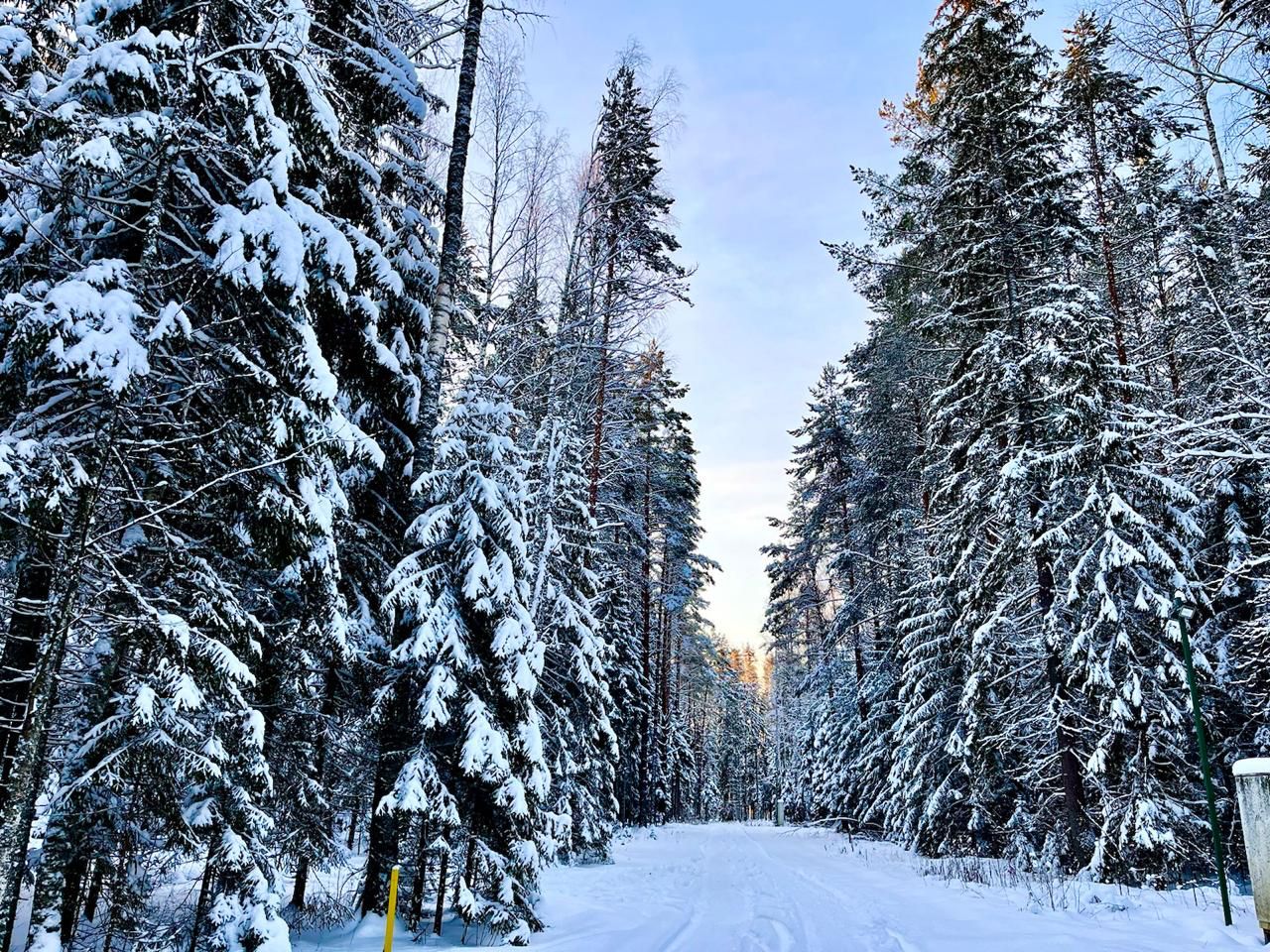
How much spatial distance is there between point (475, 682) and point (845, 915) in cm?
613

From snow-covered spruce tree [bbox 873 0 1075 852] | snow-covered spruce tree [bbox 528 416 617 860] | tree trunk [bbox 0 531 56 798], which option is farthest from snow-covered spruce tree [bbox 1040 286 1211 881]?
tree trunk [bbox 0 531 56 798]

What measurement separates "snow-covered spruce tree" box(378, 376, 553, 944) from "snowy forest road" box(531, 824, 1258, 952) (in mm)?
993

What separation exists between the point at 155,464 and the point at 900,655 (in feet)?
61.8

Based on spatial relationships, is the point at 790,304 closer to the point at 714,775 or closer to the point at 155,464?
the point at 155,464

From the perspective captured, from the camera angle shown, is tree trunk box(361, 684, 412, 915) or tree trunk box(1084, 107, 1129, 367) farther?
tree trunk box(1084, 107, 1129, 367)

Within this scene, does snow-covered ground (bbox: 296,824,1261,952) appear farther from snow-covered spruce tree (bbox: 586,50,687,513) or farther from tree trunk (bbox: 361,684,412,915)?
snow-covered spruce tree (bbox: 586,50,687,513)

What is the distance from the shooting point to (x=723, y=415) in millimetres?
21484

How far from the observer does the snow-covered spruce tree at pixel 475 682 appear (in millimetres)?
7312

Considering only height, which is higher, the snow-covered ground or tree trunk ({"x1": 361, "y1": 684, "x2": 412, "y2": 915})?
tree trunk ({"x1": 361, "y1": 684, "x2": 412, "y2": 915})

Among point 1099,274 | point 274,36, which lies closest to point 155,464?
point 274,36

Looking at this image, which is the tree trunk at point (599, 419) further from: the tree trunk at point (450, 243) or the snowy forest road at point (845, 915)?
the snowy forest road at point (845, 915)

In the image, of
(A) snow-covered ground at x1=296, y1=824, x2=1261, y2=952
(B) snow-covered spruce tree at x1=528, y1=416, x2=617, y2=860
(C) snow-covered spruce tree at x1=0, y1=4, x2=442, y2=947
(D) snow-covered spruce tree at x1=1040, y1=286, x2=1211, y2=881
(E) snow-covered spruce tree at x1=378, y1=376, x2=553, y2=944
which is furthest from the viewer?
(B) snow-covered spruce tree at x1=528, y1=416, x2=617, y2=860

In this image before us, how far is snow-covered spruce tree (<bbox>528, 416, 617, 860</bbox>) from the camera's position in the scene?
11.5 metres

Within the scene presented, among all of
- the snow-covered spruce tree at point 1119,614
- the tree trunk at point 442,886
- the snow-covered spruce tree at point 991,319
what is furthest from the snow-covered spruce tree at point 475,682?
the snow-covered spruce tree at point 991,319
